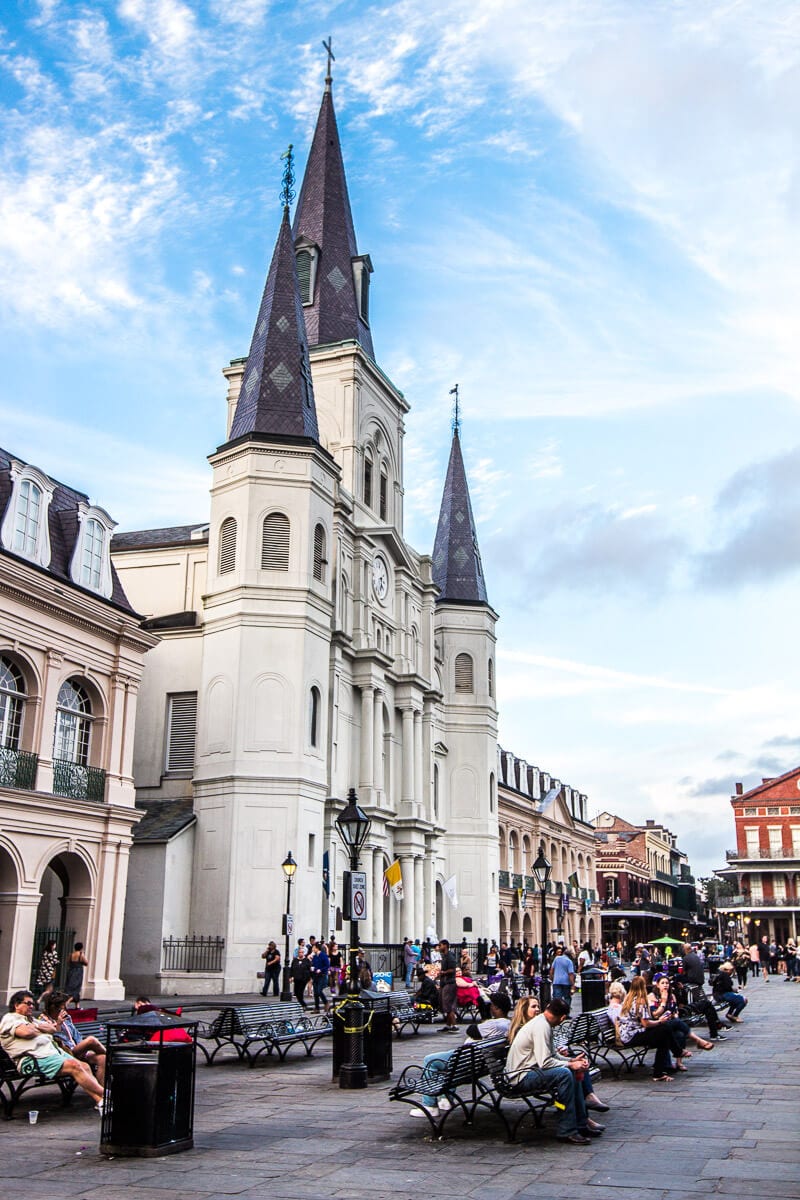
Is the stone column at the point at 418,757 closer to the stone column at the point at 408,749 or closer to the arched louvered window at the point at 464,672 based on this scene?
the stone column at the point at 408,749

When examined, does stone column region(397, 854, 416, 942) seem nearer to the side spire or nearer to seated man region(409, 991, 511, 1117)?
the side spire

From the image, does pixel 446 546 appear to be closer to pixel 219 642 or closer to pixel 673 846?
pixel 219 642

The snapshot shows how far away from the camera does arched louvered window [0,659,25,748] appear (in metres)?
27.2

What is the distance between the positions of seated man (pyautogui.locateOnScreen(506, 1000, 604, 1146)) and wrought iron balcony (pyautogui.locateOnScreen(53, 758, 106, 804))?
61.5 feet

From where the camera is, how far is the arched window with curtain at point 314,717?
3800 centimetres

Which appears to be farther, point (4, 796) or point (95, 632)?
point (95, 632)

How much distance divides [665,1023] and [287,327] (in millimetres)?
29920

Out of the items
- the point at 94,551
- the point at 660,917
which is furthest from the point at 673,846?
the point at 94,551

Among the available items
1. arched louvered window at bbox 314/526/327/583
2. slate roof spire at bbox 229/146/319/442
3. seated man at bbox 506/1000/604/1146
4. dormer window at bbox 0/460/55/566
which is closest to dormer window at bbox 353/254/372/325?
slate roof spire at bbox 229/146/319/442

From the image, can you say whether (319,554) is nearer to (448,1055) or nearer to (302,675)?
(302,675)

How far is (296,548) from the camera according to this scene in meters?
38.2

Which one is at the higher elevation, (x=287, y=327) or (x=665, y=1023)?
(x=287, y=327)

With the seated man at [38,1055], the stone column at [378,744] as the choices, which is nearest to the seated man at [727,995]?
the seated man at [38,1055]

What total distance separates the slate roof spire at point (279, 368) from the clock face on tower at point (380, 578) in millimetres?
8352
